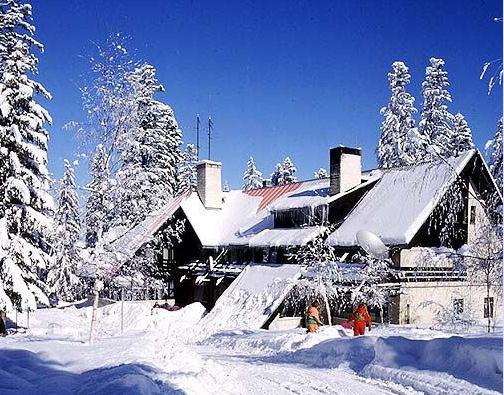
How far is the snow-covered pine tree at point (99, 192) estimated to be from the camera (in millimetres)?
16266

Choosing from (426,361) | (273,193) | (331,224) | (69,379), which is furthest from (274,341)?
(273,193)

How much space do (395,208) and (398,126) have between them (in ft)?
A: 57.7

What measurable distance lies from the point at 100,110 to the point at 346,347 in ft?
31.1

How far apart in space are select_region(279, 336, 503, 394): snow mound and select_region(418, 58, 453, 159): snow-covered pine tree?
32.2 meters

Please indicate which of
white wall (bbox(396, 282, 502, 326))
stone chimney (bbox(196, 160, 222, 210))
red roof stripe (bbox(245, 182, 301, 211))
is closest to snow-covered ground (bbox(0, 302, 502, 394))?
→ white wall (bbox(396, 282, 502, 326))

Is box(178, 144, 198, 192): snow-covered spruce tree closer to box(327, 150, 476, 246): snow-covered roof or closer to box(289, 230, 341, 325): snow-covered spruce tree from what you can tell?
box(327, 150, 476, 246): snow-covered roof

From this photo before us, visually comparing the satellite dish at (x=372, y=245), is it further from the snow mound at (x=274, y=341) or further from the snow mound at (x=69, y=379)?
the snow mound at (x=69, y=379)

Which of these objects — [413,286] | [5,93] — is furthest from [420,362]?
[5,93]

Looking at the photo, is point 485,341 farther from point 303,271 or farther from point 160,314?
point 160,314

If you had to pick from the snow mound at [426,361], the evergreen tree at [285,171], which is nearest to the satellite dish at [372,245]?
the snow mound at [426,361]

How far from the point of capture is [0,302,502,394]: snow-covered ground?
9.83 m

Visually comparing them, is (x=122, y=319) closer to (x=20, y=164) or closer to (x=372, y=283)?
(x=20, y=164)

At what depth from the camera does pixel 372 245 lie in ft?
74.7

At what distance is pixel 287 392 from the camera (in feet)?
36.2
